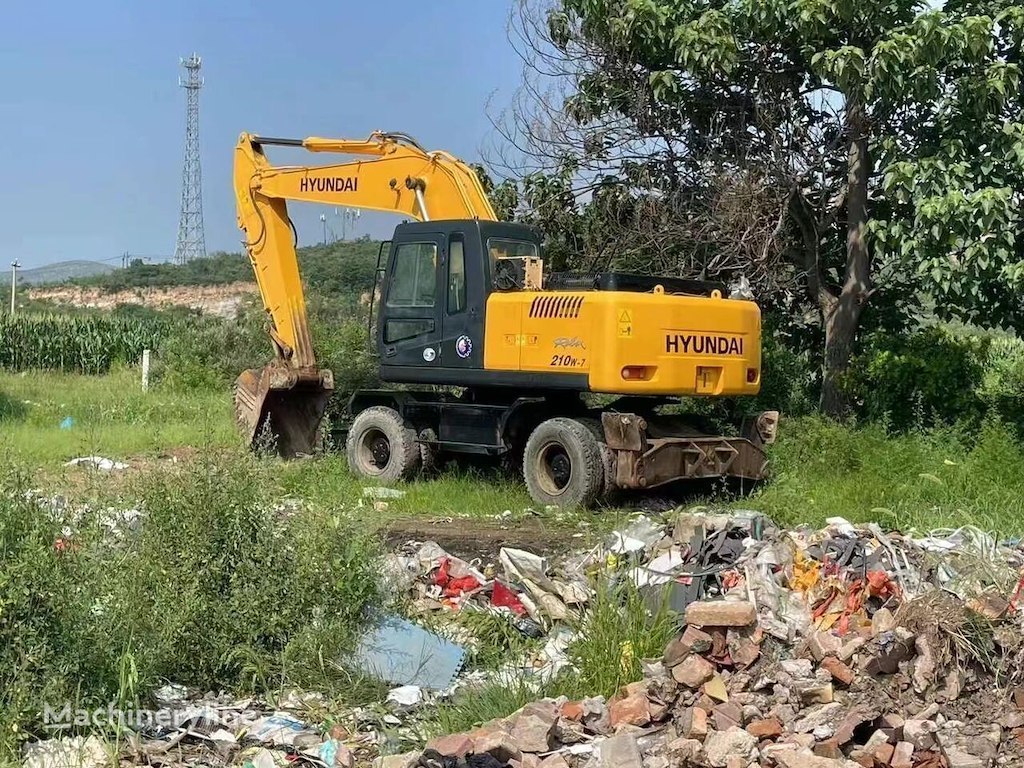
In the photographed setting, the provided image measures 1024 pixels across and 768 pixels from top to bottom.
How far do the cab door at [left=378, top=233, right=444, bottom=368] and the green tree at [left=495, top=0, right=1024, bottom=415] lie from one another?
2.91 meters

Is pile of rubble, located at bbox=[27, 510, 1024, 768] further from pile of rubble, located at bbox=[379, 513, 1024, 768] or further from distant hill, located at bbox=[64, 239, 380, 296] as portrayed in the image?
distant hill, located at bbox=[64, 239, 380, 296]

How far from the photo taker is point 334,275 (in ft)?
118

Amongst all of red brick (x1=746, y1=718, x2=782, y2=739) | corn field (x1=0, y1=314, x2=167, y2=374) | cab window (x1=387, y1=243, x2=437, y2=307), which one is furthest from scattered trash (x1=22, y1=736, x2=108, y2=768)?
corn field (x1=0, y1=314, x2=167, y2=374)

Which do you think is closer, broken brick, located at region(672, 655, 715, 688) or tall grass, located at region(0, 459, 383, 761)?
tall grass, located at region(0, 459, 383, 761)

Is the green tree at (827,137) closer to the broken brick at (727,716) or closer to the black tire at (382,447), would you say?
the black tire at (382,447)

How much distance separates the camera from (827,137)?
1298cm

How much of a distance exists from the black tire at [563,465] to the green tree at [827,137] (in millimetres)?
3469

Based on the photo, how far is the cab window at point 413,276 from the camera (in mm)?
11133

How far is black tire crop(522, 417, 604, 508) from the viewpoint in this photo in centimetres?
1006

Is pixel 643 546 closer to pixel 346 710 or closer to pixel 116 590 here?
pixel 346 710

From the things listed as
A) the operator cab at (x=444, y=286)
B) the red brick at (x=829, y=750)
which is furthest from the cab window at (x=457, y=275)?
the red brick at (x=829, y=750)

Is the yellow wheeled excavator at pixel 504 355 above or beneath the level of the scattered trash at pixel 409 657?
above

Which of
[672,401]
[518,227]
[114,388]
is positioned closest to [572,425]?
[672,401]

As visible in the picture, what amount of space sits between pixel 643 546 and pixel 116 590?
10.6ft
